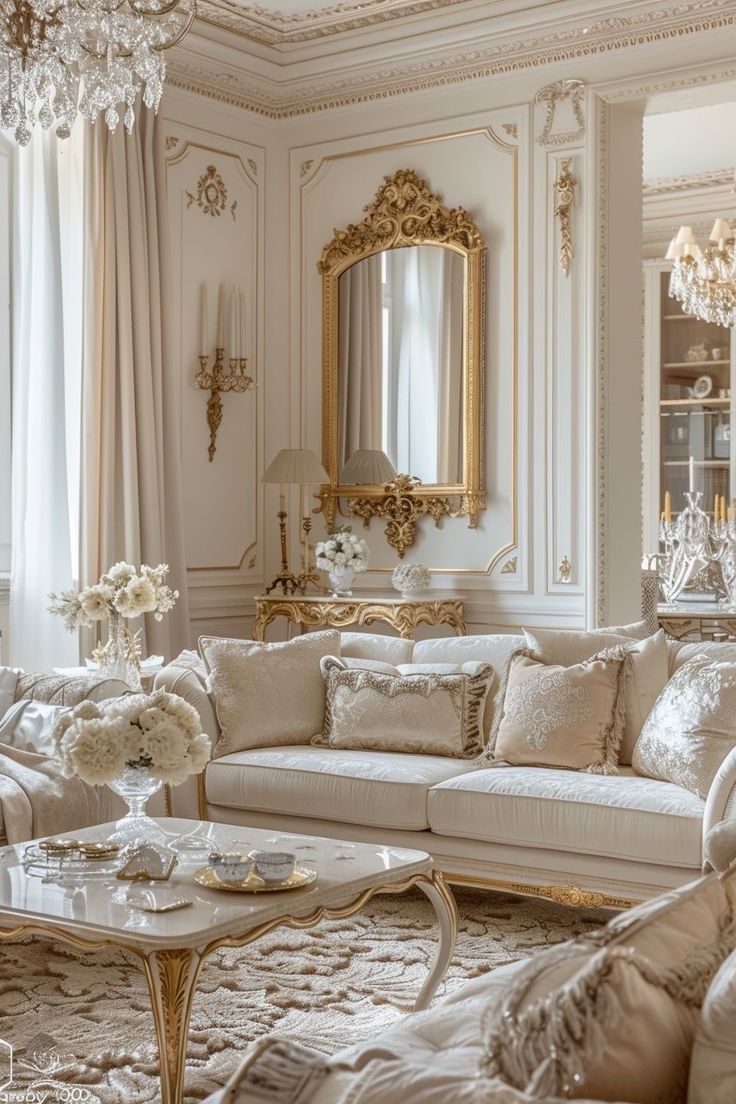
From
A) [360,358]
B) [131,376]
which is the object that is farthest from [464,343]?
[131,376]

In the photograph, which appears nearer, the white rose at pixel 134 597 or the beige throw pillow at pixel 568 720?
the beige throw pillow at pixel 568 720

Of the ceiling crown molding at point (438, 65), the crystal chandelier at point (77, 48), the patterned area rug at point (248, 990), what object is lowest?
the patterned area rug at point (248, 990)

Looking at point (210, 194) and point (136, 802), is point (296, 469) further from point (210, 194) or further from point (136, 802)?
point (136, 802)

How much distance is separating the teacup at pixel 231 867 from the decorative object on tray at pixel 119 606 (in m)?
1.65

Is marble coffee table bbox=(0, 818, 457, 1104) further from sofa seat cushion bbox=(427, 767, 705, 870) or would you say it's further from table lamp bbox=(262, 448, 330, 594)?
table lamp bbox=(262, 448, 330, 594)

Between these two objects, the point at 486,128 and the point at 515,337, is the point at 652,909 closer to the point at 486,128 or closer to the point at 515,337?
the point at 515,337

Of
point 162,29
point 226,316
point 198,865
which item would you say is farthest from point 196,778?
point 226,316

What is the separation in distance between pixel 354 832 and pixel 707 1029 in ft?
9.74

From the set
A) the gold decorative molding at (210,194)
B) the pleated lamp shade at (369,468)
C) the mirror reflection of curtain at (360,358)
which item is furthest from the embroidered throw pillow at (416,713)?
the gold decorative molding at (210,194)

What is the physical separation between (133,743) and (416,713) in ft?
5.24

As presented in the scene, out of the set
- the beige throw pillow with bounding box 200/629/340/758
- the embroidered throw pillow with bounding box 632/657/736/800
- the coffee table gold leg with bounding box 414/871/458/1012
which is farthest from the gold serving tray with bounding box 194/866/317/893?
the beige throw pillow with bounding box 200/629/340/758

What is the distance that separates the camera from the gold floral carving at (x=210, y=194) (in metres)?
6.20

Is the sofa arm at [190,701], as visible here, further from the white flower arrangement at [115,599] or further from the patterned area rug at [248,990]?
the patterned area rug at [248,990]

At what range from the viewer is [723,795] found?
3.37 metres
